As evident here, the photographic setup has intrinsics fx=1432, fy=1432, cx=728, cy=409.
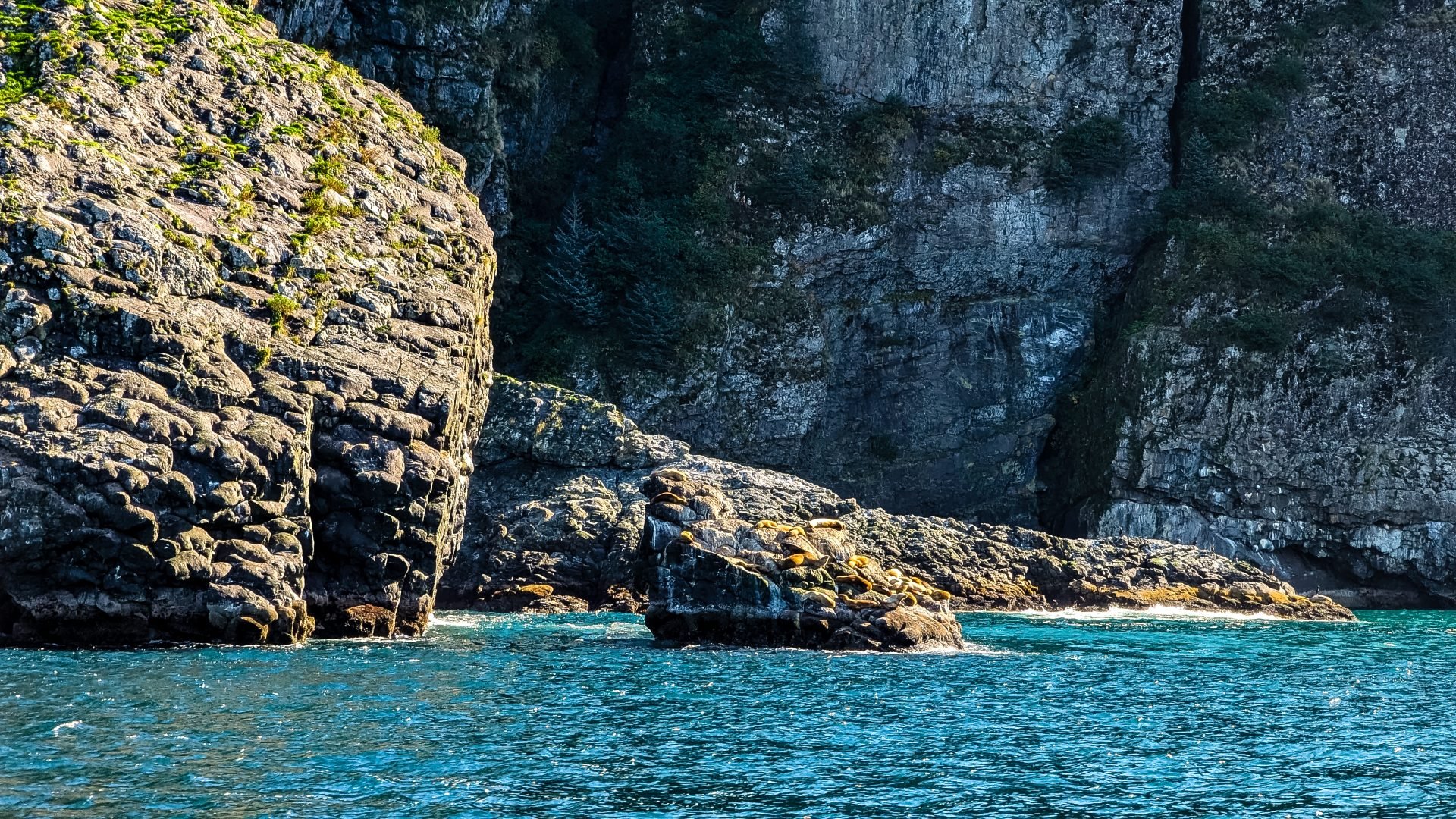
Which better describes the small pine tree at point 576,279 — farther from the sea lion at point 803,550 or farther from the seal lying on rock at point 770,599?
the sea lion at point 803,550

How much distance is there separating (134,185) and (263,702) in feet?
76.4

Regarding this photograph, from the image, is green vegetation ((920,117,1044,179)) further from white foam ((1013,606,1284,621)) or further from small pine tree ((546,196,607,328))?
white foam ((1013,606,1284,621))

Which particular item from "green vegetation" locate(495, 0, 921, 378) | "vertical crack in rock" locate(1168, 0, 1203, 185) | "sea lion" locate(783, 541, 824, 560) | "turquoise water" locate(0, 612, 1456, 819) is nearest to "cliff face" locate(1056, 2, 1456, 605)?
"vertical crack in rock" locate(1168, 0, 1203, 185)

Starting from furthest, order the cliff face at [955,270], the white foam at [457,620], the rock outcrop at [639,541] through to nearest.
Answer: the cliff face at [955,270], the rock outcrop at [639,541], the white foam at [457,620]

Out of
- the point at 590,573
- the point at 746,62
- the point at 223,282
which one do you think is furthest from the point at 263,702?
the point at 746,62

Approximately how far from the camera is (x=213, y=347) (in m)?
40.8

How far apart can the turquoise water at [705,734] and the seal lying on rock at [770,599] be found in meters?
1.90


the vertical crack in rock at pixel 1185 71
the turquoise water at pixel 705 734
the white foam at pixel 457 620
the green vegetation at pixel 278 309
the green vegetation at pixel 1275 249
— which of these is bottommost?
the turquoise water at pixel 705 734

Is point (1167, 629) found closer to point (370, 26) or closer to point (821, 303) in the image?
point (821, 303)

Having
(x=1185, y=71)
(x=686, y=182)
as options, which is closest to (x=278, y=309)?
(x=686, y=182)

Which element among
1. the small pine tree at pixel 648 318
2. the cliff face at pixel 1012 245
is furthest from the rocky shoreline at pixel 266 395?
the cliff face at pixel 1012 245

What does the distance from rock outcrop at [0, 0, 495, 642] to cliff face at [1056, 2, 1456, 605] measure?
39579 millimetres

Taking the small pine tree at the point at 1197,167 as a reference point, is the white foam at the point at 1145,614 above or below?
below

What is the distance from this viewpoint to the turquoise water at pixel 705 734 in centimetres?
2020
